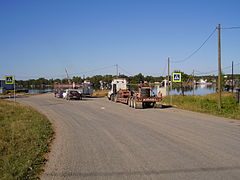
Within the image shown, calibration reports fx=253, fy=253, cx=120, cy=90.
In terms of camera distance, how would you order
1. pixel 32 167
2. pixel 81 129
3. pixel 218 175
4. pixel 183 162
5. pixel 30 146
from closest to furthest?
pixel 218 175, pixel 32 167, pixel 183 162, pixel 30 146, pixel 81 129

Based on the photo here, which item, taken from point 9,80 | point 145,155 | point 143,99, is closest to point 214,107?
point 143,99

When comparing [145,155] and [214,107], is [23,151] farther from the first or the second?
[214,107]

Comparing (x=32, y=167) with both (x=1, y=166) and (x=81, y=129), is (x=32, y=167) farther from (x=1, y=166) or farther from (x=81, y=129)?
(x=81, y=129)

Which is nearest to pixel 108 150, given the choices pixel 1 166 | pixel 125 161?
pixel 125 161

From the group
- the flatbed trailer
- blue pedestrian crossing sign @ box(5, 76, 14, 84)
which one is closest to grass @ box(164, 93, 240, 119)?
the flatbed trailer

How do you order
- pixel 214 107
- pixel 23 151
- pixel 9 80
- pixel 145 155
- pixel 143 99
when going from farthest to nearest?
pixel 143 99
pixel 9 80
pixel 214 107
pixel 23 151
pixel 145 155

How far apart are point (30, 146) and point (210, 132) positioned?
288 inches

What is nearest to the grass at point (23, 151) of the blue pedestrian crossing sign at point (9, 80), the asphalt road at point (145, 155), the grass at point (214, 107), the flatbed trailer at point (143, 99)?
the asphalt road at point (145, 155)

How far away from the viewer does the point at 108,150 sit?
7.86 meters

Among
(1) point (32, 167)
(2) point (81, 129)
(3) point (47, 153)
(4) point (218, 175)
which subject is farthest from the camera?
(2) point (81, 129)

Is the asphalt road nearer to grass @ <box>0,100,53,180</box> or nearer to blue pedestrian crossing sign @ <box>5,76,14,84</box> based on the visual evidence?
grass @ <box>0,100,53,180</box>

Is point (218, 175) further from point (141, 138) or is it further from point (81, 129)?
point (81, 129)

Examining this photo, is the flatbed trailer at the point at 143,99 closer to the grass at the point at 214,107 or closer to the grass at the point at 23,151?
the grass at the point at 214,107

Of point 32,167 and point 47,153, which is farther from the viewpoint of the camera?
point 47,153
